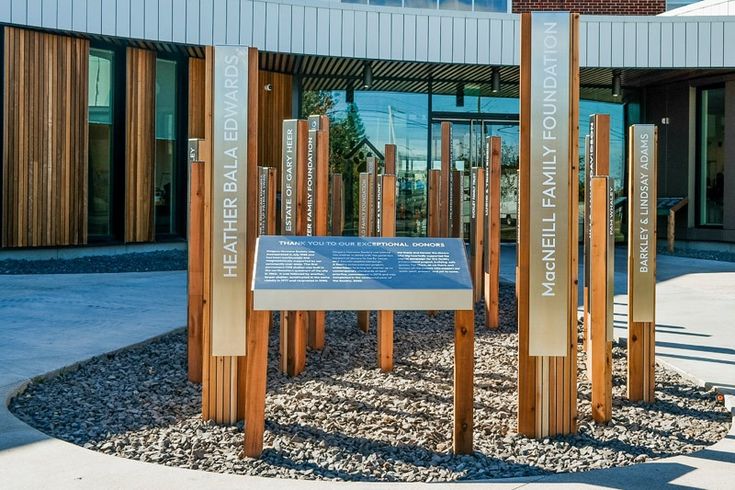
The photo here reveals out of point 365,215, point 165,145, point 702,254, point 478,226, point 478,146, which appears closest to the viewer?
point 365,215

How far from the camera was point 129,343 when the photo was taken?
764 cm

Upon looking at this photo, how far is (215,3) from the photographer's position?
1588 centimetres

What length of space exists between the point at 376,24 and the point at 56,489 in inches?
557

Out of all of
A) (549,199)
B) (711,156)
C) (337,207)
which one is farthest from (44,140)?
(711,156)

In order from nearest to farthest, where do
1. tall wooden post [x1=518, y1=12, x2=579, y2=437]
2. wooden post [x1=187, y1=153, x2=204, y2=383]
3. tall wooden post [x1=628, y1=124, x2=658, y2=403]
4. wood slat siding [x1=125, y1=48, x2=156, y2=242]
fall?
tall wooden post [x1=518, y1=12, x2=579, y2=437], wooden post [x1=187, y1=153, x2=204, y2=383], tall wooden post [x1=628, y1=124, x2=658, y2=403], wood slat siding [x1=125, y1=48, x2=156, y2=242]

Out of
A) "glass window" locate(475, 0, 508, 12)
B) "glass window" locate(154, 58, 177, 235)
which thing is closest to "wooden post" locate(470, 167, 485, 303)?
"glass window" locate(154, 58, 177, 235)

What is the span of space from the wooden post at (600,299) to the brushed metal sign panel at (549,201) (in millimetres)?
319

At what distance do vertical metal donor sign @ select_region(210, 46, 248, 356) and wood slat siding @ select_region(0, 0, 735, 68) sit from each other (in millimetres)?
11209

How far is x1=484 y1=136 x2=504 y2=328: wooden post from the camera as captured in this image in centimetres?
872

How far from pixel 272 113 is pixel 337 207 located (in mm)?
10757

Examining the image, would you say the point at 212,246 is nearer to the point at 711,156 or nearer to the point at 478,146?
the point at 478,146

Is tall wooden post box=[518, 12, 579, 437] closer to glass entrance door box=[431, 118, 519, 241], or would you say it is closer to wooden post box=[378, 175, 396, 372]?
wooden post box=[378, 175, 396, 372]

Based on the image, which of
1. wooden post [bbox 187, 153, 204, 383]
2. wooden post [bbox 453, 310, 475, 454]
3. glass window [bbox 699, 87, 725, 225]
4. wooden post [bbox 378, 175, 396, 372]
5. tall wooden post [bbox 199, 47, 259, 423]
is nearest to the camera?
wooden post [bbox 453, 310, 475, 454]

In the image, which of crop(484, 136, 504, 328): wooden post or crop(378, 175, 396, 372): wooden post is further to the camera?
crop(484, 136, 504, 328): wooden post
